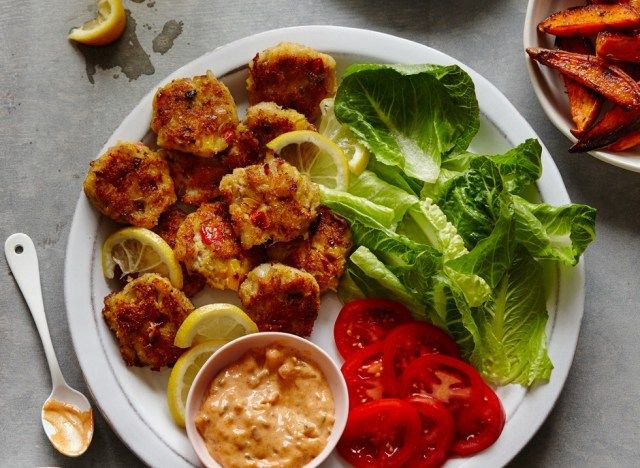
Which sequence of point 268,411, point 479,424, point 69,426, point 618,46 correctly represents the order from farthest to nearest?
point 69,426
point 618,46
point 479,424
point 268,411

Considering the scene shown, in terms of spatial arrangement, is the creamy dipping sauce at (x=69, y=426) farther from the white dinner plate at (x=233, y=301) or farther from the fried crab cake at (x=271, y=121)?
the fried crab cake at (x=271, y=121)

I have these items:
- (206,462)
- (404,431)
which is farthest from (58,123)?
(404,431)

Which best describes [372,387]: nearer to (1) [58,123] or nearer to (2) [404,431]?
(2) [404,431]

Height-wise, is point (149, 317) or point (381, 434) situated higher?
point (149, 317)

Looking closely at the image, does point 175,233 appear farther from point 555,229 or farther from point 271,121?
point 555,229

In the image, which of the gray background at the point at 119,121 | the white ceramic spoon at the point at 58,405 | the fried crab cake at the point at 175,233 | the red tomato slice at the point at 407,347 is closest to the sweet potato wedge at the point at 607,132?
the gray background at the point at 119,121

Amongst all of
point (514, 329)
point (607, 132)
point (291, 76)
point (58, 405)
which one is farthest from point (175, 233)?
point (607, 132)
